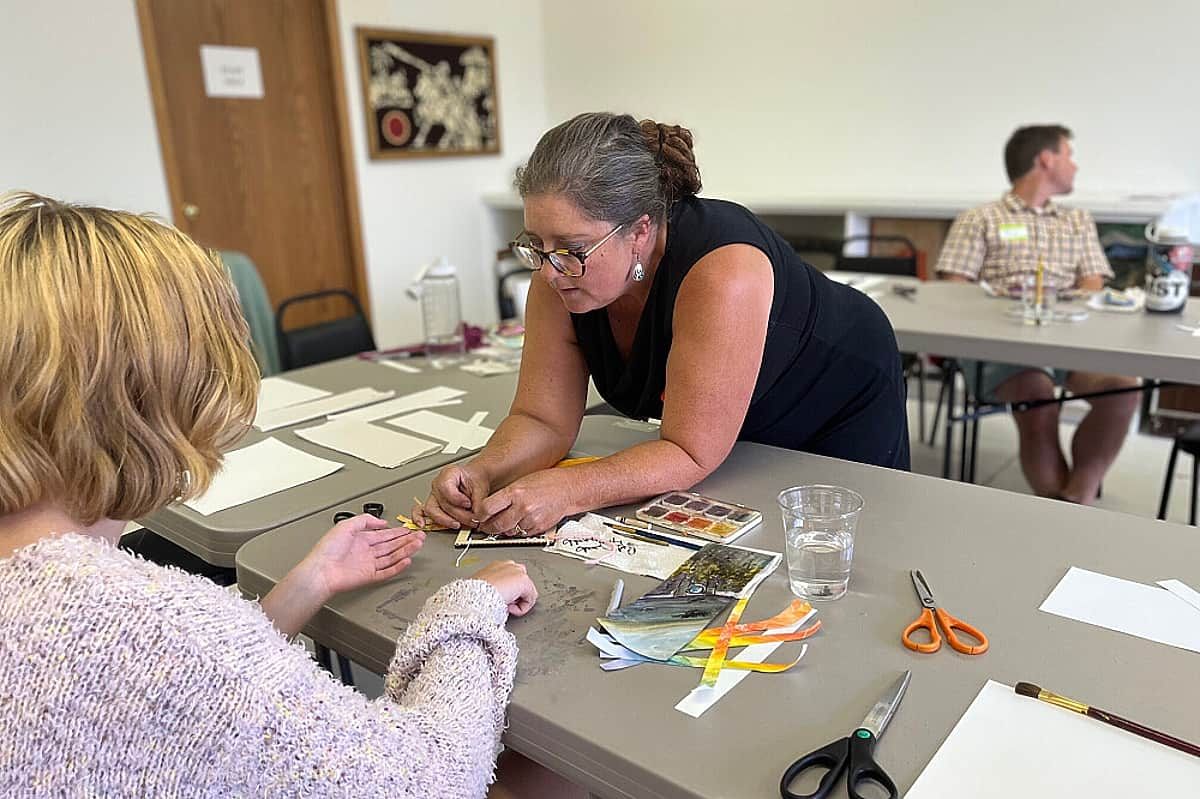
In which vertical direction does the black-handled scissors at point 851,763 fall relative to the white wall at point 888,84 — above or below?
below

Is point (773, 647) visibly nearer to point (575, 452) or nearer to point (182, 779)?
point (182, 779)

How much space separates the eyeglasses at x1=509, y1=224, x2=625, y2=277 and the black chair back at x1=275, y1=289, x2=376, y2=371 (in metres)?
1.61

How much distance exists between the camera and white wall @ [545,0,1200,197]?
3865mm

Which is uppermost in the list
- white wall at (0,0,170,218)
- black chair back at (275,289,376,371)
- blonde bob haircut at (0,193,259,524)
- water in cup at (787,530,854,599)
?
white wall at (0,0,170,218)

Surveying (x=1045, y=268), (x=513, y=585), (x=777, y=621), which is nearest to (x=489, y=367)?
(x=513, y=585)

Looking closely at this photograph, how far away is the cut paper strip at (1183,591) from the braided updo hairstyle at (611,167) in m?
0.83

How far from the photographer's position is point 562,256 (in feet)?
4.40

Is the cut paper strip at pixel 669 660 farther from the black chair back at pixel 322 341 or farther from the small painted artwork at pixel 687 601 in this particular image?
the black chair back at pixel 322 341

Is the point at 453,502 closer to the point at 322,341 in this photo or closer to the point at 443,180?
the point at 322,341

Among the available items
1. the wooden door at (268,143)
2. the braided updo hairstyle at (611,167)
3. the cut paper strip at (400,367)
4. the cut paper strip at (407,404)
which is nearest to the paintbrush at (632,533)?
the braided updo hairstyle at (611,167)

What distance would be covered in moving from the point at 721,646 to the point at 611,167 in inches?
27.8

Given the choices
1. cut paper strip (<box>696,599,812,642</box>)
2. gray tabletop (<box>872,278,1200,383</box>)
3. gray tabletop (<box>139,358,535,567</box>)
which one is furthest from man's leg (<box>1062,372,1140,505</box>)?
cut paper strip (<box>696,599,812,642</box>)

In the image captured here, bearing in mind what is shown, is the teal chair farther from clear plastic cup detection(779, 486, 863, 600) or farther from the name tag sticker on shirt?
the name tag sticker on shirt

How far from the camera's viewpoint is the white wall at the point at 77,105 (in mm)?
3494
